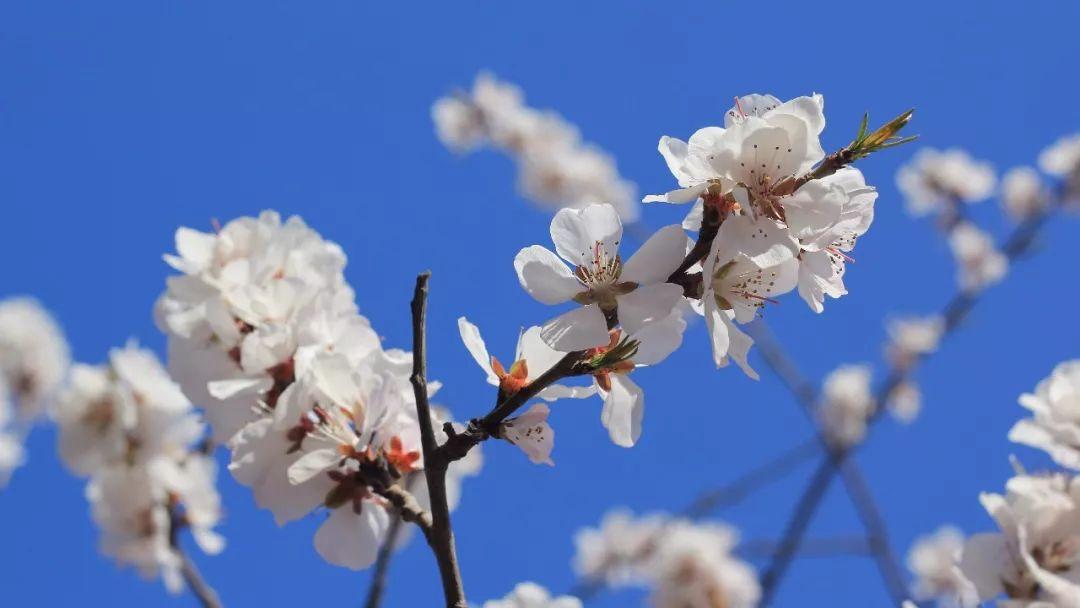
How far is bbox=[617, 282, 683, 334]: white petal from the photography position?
1307 millimetres

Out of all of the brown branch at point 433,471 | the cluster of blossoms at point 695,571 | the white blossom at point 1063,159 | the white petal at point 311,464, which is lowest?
the brown branch at point 433,471

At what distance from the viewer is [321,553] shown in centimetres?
164

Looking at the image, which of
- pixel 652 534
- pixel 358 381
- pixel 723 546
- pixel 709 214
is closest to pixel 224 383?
pixel 358 381

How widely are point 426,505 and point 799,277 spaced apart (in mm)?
821

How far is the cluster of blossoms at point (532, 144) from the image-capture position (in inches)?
387

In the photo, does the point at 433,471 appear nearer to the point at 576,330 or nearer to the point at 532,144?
the point at 576,330

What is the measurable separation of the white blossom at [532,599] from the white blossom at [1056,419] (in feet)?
3.70

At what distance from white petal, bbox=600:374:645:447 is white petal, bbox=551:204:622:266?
0.20 m

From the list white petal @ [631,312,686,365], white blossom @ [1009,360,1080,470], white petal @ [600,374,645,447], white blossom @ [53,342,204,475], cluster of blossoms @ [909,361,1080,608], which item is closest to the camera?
white petal @ [631,312,686,365]

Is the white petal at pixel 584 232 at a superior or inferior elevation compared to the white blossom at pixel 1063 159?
inferior

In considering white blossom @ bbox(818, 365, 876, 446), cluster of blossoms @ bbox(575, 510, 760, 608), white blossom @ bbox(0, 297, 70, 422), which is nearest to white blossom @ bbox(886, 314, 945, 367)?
white blossom @ bbox(818, 365, 876, 446)

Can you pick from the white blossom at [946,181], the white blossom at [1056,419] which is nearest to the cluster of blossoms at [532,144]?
the white blossom at [946,181]

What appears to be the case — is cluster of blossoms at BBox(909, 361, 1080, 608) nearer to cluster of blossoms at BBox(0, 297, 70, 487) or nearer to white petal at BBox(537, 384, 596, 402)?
white petal at BBox(537, 384, 596, 402)

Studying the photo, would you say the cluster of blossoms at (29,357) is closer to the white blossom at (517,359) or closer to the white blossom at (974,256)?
the white blossom at (517,359)
